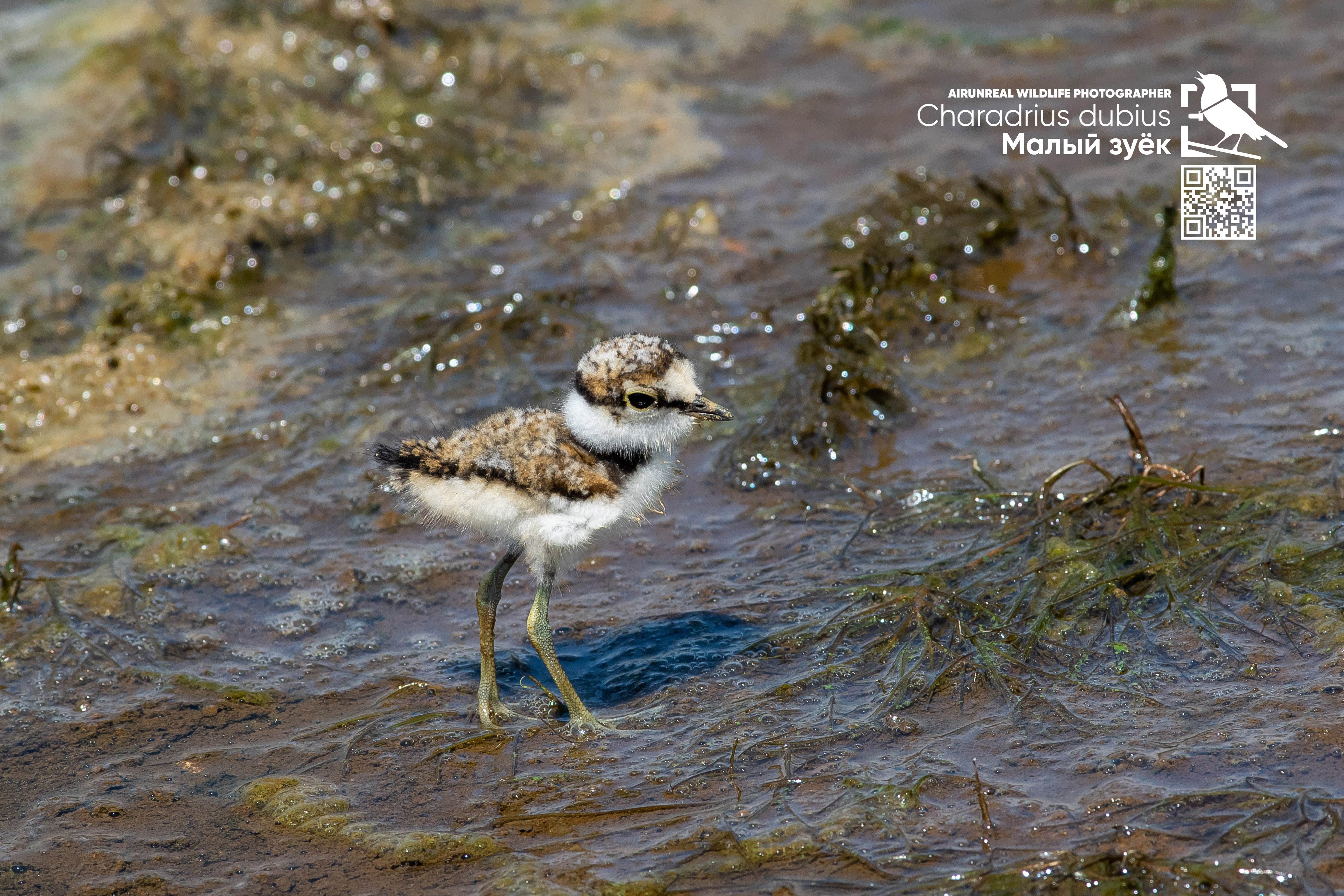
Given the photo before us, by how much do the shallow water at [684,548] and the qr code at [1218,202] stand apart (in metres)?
0.13

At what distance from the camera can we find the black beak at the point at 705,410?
163 inches


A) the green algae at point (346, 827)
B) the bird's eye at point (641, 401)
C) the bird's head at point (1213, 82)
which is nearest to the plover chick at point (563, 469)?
the bird's eye at point (641, 401)

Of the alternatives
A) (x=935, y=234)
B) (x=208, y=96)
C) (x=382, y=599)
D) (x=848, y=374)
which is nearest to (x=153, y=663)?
(x=382, y=599)

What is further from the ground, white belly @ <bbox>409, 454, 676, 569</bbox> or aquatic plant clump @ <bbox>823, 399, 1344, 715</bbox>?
white belly @ <bbox>409, 454, 676, 569</bbox>

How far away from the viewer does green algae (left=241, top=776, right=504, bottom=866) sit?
353 cm

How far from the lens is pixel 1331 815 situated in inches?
123

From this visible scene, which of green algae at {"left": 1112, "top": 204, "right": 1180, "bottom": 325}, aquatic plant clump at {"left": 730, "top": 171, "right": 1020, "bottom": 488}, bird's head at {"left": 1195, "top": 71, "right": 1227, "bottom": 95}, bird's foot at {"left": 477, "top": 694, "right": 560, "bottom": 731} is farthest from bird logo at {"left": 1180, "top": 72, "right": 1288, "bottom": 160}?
bird's foot at {"left": 477, "top": 694, "right": 560, "bottom": 731}

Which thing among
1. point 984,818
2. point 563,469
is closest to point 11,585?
point 563,469

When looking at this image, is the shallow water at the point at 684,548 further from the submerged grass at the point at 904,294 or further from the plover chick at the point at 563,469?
the plover chick at the point at 563,469

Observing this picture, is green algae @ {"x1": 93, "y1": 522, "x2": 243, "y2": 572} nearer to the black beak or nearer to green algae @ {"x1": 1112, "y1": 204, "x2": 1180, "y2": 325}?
the black beak

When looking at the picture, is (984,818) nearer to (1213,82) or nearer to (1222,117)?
(1222,117)

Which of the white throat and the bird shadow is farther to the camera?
the bird shadow

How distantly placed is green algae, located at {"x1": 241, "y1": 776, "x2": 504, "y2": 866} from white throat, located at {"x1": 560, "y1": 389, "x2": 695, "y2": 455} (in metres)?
1.25

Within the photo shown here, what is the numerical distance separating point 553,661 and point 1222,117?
18.6 feet
